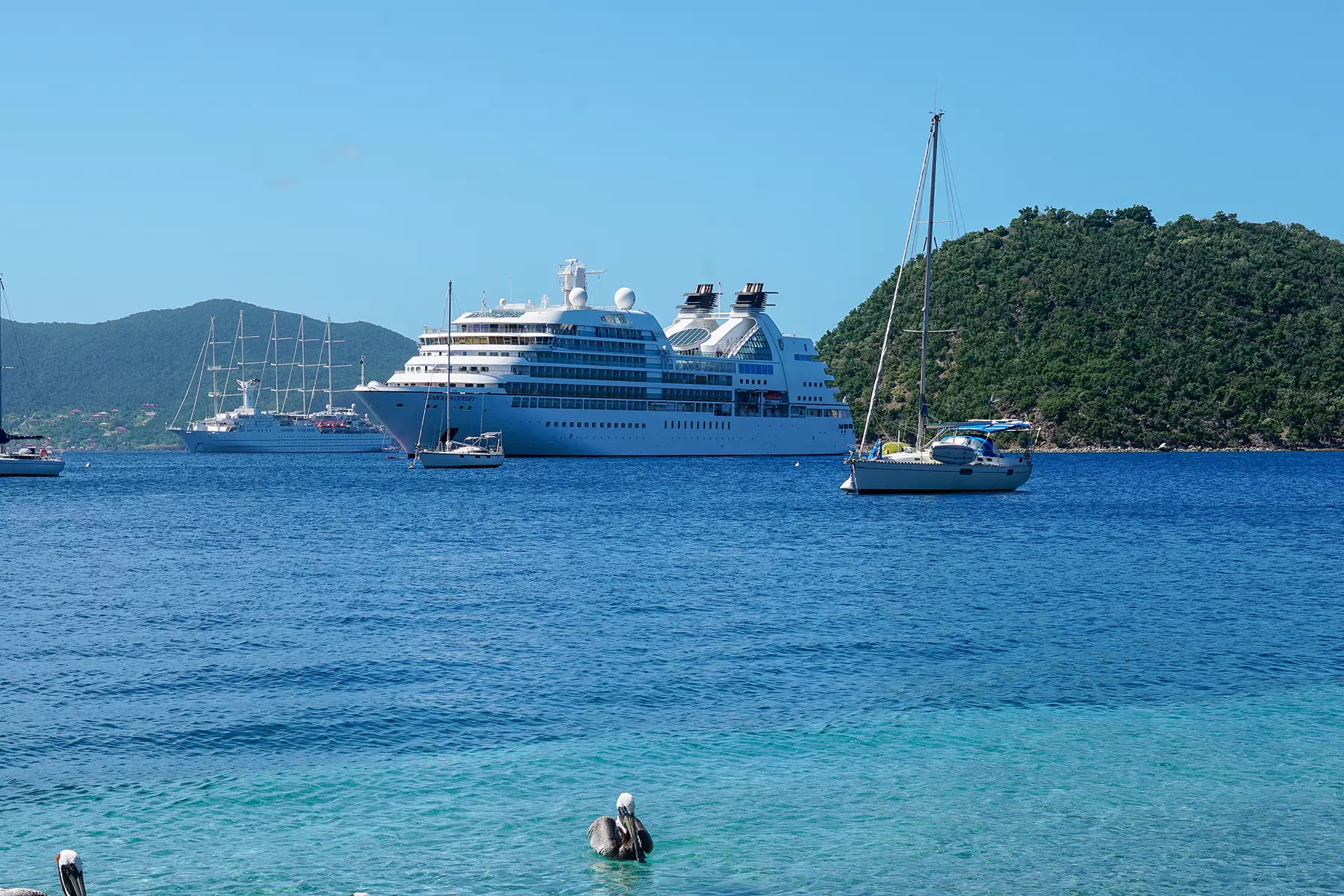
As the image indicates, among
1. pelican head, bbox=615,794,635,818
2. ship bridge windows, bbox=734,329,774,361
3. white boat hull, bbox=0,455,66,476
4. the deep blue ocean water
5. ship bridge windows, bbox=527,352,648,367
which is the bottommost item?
the deep blue ocean water

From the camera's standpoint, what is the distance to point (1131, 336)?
163000mm

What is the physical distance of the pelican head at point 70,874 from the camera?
34.8 ft

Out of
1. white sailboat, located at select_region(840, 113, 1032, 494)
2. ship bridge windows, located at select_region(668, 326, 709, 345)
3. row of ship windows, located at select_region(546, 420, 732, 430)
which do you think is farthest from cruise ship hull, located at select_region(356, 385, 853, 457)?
white sailboat, located at select_region(840, 113, 1032, 494)

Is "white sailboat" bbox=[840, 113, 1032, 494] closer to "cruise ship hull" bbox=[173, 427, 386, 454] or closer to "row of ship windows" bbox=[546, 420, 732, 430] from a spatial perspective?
A: "row of ship windows" bbox=[546, 420, 732, 430]

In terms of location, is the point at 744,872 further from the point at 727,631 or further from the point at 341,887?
the point at 727,631

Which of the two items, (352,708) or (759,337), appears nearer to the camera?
(352,708)

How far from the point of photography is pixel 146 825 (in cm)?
1350

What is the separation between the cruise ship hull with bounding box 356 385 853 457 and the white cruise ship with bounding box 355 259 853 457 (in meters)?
0.10

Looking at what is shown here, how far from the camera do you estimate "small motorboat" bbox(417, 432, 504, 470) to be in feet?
315

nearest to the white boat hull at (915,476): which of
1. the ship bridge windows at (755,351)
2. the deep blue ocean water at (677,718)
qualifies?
the deep blue ocean water at (677,718)

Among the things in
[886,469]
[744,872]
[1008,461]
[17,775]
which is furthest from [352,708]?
[1008,461]

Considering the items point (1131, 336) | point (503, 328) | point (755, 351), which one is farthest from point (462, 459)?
point (1131, 336)

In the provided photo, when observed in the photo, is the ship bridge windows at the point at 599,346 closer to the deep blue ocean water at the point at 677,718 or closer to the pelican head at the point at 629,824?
the deep blue ocean water at the point at 677,718

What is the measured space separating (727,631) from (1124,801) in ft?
37.3
